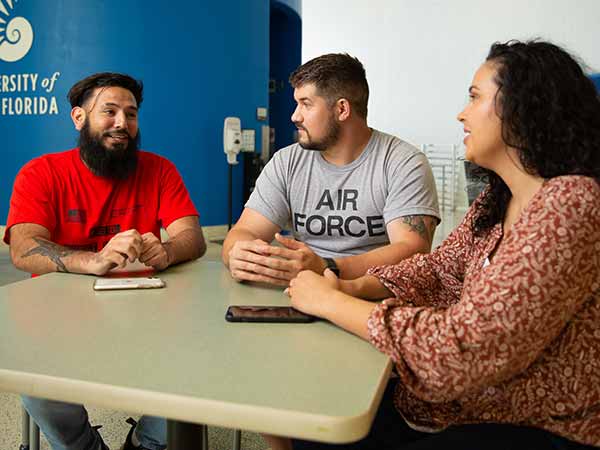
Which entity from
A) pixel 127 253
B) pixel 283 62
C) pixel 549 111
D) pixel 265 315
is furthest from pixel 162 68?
pixel 549 111

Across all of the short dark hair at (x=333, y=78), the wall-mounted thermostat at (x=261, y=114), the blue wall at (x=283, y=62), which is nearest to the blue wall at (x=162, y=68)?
the wall-mounted thermostat at (x=261, y=114)

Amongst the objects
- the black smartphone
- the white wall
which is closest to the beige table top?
the black smartphone

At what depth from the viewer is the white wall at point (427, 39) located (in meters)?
8.80

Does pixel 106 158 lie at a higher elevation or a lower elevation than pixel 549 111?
lower

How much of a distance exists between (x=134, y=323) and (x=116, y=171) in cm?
111

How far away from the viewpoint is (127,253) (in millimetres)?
1614

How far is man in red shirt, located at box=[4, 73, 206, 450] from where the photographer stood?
1700 mm

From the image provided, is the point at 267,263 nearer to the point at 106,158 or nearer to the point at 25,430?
the point at 106,158

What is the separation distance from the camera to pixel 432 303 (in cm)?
146

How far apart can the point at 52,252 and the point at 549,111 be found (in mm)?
1371

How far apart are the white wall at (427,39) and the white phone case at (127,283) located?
8.40 meters

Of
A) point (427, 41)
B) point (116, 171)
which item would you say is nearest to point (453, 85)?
point (427, 41)

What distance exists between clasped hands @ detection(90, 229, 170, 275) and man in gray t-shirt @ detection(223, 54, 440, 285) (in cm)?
25

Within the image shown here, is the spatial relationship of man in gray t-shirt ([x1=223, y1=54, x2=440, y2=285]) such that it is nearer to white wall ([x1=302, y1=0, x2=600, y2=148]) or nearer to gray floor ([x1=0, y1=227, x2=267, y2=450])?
gray floor ([x1=0, y1=227, x2=267, y2=450])
